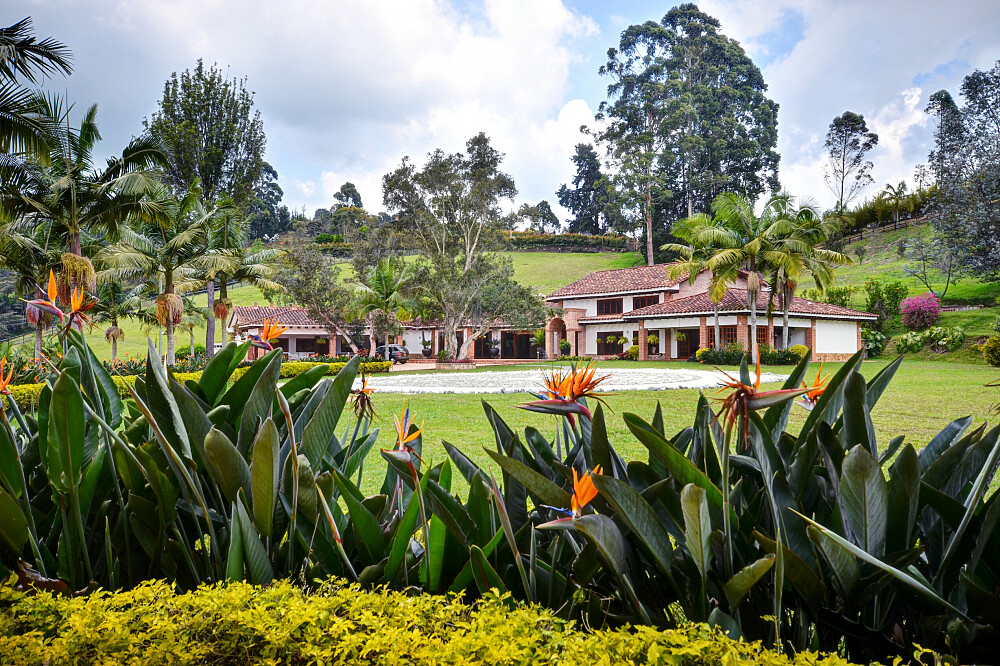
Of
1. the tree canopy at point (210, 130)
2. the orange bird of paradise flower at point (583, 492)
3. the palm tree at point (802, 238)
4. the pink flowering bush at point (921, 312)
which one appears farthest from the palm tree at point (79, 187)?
the pink flowering bush at point (921, 312)

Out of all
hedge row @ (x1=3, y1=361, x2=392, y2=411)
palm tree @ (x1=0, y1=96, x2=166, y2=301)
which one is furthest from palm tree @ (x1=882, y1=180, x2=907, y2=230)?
palm tree @ (x1=0, y1=96, x2=166, y2=301)

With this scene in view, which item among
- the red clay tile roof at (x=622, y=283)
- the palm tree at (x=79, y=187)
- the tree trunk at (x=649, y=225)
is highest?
the tree trunk at (x=649, y=225)

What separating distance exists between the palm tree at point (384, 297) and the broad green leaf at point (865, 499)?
23916mm

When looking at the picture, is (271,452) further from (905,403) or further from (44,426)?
(905,403)

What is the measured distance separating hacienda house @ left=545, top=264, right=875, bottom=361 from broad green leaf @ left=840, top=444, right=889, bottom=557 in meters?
25.6

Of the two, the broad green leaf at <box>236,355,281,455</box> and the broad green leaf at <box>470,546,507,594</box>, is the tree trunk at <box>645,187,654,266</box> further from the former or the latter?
the broad green leaf at <box>470,546,507,594</box>

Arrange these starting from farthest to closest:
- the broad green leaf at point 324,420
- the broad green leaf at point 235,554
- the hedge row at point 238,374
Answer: the hedge row at point 238,374
the broad green leaf at point 324,420
the broad green leaf at point 235,554

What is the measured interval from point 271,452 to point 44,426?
67 cm

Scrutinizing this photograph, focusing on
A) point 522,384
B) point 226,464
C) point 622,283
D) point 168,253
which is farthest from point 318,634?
point 622,283

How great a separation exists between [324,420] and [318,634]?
0.60 metres

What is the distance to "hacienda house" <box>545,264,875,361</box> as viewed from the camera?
86.9 ft

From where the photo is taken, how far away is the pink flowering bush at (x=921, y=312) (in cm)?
2578

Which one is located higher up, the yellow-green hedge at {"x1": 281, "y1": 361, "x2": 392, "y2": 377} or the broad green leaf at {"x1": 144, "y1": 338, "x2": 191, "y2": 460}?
the broad green leaf at {"x1": 144, "y1": 338, "x2": 191, "y2": 460}

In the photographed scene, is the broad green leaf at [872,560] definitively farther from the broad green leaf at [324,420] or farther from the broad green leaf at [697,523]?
the broad green leaf at [324,420]
